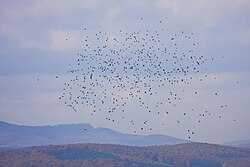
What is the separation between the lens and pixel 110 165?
18175 centimetres

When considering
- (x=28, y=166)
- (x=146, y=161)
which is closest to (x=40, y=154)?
(x=28, y=166)

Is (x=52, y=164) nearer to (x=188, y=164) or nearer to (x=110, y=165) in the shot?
(x=110, y=165)

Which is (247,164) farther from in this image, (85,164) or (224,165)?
(85,164)

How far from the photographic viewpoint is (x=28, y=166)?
173 metres

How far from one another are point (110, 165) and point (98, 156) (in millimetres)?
18541

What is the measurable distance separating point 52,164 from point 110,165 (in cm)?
1930

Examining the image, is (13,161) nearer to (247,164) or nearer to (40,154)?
(40,154)

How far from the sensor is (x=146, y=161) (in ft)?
649

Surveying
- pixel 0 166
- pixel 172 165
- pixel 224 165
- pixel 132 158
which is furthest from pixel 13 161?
pixel 224 165

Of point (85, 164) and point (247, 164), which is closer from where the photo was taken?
point (85, 164)

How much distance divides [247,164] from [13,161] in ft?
274

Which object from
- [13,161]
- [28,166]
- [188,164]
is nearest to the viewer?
[28,166]

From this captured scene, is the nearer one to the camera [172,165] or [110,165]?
[110,165]

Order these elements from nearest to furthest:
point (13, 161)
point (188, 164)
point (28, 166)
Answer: point (28, 166), point (13, 161), point (188, 164)
